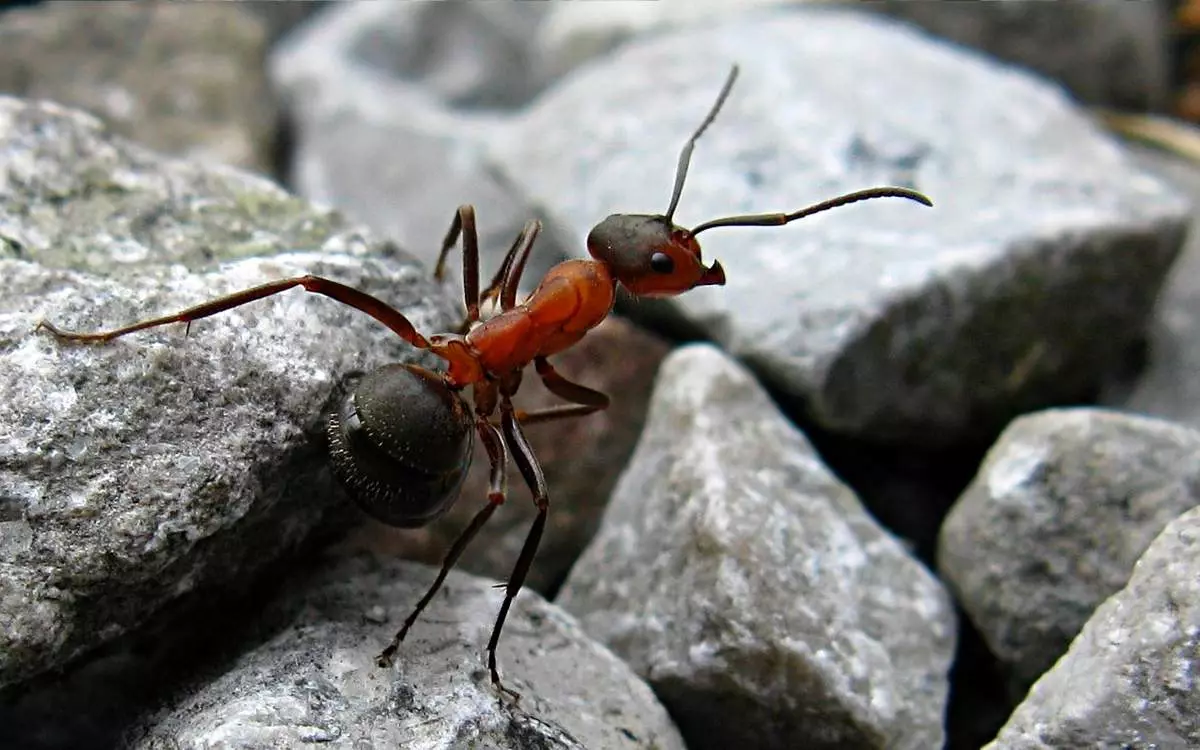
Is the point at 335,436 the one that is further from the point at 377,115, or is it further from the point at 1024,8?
the point at 1024,8

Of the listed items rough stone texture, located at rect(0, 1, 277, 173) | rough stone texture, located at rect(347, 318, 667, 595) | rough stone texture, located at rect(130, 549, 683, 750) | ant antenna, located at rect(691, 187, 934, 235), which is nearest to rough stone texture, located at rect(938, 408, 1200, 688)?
ant antenna, located at rect(691, 187, 934, 235)

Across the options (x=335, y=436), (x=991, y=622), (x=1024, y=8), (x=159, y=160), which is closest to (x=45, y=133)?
(x=159, y=160)

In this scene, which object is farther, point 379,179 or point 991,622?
point 379,179

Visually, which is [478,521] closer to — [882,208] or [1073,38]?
[882,208]

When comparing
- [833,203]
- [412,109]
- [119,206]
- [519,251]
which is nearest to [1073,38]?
[833,203]

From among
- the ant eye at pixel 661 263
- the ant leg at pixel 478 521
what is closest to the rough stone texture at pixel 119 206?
the ant leg at pixel 478 521

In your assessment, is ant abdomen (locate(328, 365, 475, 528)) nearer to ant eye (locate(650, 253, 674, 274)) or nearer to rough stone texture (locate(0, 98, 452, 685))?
rough stone texture (locate(0, 98, 452, 685))

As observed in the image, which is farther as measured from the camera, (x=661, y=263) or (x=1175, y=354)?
(x=1175, y=354)
